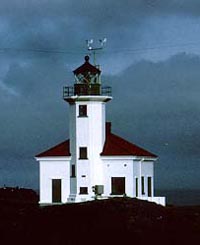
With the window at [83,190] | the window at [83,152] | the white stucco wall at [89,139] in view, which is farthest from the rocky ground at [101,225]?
the window at [83,152]

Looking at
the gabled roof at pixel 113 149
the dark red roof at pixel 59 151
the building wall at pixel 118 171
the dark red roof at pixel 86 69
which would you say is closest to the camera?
the building wall at pixel 118 171

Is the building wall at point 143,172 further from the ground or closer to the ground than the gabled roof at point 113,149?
closer to the ground

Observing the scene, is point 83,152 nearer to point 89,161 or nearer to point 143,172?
point 89,161

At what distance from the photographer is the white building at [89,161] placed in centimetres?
4531

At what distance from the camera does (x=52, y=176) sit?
46.4m

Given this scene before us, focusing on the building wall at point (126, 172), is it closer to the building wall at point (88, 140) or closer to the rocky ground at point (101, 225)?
the building wall at point (88, 140)

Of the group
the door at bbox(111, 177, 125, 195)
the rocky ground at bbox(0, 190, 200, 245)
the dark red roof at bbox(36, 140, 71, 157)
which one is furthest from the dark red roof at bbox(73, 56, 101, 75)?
the rocky ground at bbox(0, 190, 200, 245)

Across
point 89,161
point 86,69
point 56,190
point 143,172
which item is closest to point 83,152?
point 89,161

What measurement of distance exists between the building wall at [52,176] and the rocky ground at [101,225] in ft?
29.8

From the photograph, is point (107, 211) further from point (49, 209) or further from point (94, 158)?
point (94, 158)

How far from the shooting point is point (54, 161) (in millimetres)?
46688

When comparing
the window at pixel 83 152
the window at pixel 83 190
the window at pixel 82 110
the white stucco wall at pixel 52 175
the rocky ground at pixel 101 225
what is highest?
the window at pixel 82 110

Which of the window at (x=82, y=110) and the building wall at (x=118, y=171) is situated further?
the window at (x=82, y=110)

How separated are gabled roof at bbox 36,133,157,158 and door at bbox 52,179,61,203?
1.33 meters
